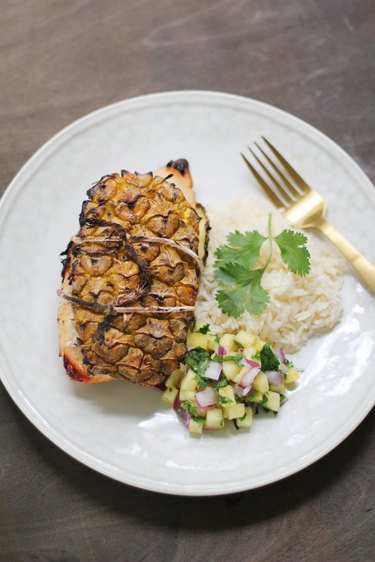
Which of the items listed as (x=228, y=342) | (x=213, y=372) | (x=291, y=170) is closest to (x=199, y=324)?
(x=228, y=342)

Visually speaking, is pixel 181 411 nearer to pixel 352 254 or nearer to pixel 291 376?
pixel 291 376

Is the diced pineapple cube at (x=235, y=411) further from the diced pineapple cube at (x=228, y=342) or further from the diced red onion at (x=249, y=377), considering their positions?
the diced pineapple cube at (x=228, y=342)

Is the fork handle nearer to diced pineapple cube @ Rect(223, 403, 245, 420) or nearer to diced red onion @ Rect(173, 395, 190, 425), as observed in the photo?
diced pineapple cube @ Rect(223, 403, 245, 420)

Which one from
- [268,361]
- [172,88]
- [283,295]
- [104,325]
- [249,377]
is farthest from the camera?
[172,88]

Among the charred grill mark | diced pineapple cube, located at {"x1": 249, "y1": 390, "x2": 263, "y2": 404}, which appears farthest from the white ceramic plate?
the charred grill mark

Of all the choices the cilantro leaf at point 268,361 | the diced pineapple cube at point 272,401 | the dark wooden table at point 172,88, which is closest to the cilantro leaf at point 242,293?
the cilantro leaf at point 268,361

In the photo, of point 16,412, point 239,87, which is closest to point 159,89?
point 239,87

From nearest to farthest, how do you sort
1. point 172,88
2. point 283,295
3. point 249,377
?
point 249,377 → point 283,295 → point 172,88
